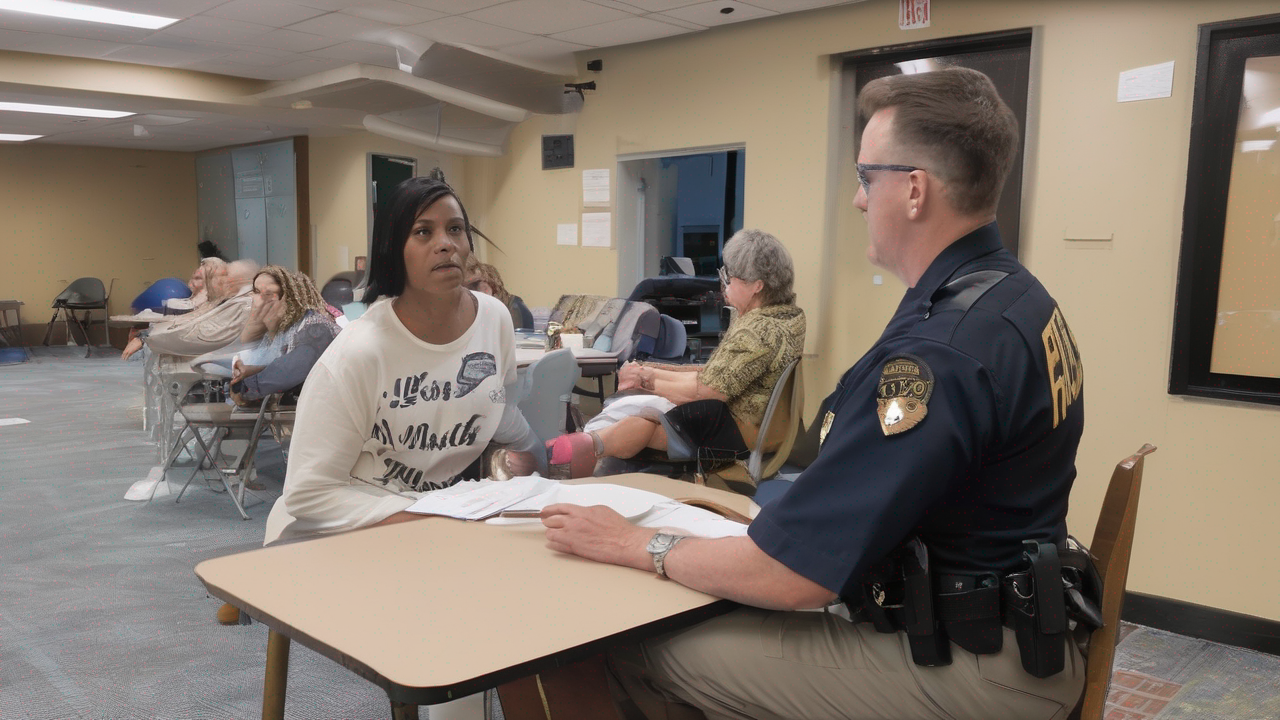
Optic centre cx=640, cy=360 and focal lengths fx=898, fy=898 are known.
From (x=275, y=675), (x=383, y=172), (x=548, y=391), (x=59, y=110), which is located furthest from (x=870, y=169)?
(x=59, y=110)

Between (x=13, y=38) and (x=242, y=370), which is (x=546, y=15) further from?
(x=13, y=38)

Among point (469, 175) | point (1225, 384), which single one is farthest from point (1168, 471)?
point (469, 175)

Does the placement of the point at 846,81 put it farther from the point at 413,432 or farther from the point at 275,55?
the point at 275,55

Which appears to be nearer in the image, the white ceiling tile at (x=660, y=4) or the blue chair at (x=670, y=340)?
the white ceiling tile at (x=660, y=4)

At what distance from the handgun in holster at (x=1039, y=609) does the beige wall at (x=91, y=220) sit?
15.4 metres

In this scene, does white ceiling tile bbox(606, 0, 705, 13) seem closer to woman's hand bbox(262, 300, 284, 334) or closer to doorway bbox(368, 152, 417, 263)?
woman's hand bbox(262, 300, 284, 334)

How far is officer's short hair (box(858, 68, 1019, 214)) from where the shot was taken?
1324mm

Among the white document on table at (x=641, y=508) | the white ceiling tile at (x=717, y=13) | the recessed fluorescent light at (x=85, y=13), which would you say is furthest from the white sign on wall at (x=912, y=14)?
the recessed fluorescent light at (x=85, y=13)

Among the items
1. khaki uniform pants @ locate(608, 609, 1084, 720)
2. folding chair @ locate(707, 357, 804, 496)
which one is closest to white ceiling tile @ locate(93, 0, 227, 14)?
folding chair @ locate(707, 357, 804, 496)

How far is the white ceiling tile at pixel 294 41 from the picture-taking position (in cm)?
635

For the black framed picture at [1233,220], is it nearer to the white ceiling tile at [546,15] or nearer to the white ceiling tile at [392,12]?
the white ceiling tile at [546,15]

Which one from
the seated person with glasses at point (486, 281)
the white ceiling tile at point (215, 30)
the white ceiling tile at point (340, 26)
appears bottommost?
the seated person with glasses at point (486, 281)

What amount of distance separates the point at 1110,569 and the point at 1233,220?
2.79 meters

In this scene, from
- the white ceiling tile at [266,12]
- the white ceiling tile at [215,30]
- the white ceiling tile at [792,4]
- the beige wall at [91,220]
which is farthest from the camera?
the beige wall at [91,220]
